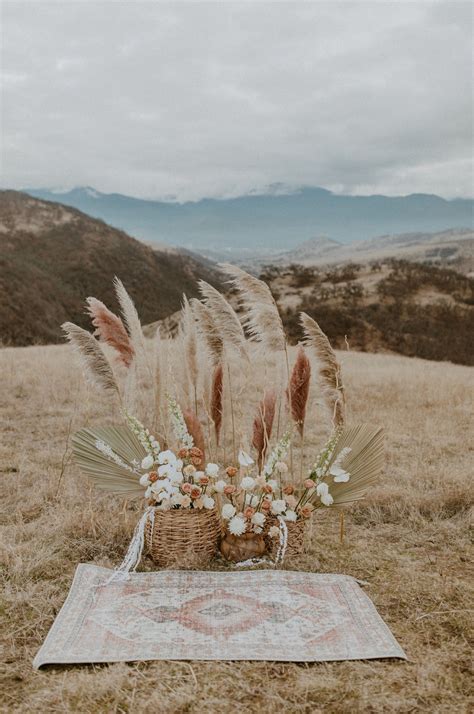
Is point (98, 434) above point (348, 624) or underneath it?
above

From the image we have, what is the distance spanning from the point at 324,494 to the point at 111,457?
5.63 ft

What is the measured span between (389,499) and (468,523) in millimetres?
758

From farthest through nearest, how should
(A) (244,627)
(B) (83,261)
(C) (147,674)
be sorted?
(B) (83,261) → (A) (244,627) → (C) (147,674)

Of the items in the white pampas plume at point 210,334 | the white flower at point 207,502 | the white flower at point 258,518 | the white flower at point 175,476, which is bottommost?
the white flower at point 258,518

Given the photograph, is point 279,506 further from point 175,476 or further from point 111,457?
point 111,457

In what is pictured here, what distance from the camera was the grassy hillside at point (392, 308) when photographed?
77.9 ft

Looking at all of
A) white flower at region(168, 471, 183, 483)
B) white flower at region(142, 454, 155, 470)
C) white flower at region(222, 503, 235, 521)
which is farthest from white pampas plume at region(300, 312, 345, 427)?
white flower at region(142, 454, 155, 470)

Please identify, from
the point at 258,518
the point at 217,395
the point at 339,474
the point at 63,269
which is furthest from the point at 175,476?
the point at 63,269

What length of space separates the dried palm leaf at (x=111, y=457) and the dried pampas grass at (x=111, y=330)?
0.64 metres

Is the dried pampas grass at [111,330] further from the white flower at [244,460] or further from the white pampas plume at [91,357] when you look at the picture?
the white flower at [244,460]

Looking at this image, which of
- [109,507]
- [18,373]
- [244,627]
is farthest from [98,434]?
[18,373]

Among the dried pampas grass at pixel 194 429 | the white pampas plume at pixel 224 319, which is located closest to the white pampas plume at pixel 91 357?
the dried pampas grass at pixel 194 429

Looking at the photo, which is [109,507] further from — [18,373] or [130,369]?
[18,373]

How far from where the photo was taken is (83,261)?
82.4m
